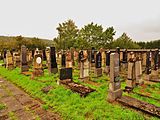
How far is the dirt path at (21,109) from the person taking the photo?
5.04 meters

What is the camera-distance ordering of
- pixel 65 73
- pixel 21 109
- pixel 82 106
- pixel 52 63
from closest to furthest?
pixel 82 106
pixel 21 109
pixel 65 73
pixel 52 63

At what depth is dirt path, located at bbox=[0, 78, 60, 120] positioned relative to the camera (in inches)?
198

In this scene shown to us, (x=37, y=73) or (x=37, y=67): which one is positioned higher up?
(x=37, y=67)

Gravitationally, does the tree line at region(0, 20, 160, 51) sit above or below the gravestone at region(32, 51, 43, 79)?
above

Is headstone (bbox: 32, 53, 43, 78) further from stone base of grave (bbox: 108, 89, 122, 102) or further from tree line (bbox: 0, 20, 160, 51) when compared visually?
tree line (bbox: 0, 20, 160, 51)

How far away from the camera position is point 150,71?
10.2 meters

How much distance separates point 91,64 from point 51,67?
4.28 meters

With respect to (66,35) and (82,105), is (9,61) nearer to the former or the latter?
(82,105)

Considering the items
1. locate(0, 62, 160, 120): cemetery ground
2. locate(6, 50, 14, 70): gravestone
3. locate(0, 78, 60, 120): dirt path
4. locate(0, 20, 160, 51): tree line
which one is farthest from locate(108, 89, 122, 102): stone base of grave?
locate(0, 20, 160, 51): tree line

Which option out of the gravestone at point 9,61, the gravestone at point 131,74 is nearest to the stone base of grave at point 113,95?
the gravestone at point 131,74

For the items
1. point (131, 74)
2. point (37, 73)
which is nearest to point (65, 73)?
point (37, 73)

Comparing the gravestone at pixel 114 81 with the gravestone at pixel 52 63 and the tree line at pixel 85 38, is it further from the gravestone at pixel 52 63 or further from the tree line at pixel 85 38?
the tree line at pixel 85 38

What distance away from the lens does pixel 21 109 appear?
5.64 meters

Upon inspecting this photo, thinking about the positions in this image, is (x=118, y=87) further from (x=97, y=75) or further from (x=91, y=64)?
(x=91, y=64)
